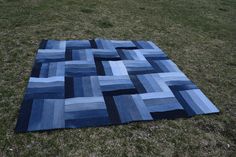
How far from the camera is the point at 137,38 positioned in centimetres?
797

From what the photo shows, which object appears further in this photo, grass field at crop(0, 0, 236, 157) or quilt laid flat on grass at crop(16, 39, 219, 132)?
quilt laid flat on grass at crop(16, 39, 219, 132)

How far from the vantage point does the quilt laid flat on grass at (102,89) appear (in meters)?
4.70

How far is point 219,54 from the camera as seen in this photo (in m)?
7.57

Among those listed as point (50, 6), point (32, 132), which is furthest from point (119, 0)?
point (32, 132)

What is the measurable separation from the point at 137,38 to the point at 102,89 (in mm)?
2981

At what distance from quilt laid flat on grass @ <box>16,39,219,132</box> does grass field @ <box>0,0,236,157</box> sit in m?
0.19

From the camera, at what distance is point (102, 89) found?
541cm

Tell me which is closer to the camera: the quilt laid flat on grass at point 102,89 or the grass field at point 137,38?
the grass field at point 137,38

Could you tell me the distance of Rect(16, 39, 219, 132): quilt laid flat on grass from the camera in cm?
470

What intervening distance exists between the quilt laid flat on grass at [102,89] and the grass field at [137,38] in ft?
Answer: 0.63

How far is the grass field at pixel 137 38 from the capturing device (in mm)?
4211

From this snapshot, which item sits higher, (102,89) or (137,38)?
(137,38)

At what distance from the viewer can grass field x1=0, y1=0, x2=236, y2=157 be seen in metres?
4.21

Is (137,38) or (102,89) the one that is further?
(137,38)
